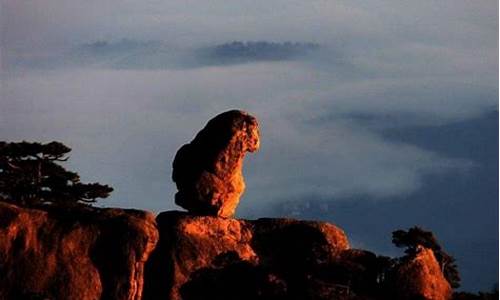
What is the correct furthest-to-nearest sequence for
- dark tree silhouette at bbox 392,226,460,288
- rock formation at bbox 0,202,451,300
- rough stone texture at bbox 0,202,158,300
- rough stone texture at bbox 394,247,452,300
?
1. dark tree silhouette at bbox 392,226,460,288
2. rough stone texture at bbox 394,247,452,300
3. rock formation at bbox 0,202,451,300
4. rough stone texture at bbox 0,202,158,300

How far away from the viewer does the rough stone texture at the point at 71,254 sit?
52000 millimetres

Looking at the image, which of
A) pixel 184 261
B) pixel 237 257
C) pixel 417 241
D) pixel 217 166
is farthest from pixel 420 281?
pixel 184 261

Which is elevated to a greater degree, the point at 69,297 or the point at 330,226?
the point at 330,226

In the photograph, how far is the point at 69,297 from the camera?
52.0m

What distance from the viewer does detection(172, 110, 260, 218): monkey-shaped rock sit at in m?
58.5

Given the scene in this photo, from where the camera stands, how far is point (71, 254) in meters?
53.0

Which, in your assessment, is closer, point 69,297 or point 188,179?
point 69,297

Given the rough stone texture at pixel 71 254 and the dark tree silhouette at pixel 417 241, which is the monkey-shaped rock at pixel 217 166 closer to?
the rough stone texture at pixel 71 254

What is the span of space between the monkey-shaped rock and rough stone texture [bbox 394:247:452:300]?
948cm

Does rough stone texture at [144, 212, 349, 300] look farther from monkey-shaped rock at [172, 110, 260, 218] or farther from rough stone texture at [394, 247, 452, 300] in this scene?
rough stone texture at [394, 247, 452, 300]

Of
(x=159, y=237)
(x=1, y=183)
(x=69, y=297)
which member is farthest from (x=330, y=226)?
(x=1, y=183)

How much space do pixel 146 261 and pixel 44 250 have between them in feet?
16.2

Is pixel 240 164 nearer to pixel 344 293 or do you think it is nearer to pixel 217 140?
pixel 217 140

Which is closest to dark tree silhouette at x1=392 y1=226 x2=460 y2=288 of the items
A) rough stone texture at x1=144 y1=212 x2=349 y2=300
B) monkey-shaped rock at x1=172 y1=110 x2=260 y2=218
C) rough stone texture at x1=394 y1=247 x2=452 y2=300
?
rough stone texture at x1=394 y1=247 x2=452 y2=300
